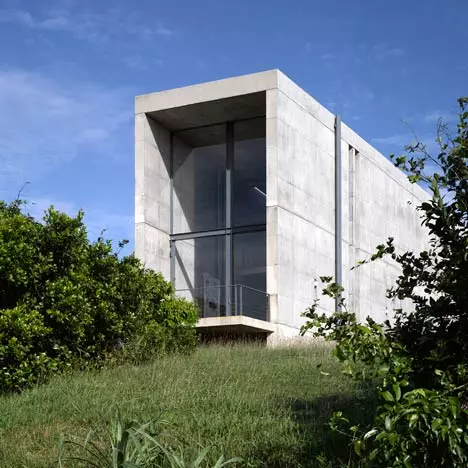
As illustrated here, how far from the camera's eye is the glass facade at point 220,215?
2400 centimetres

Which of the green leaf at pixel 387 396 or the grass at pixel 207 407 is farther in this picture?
the grass at pixel 207 407

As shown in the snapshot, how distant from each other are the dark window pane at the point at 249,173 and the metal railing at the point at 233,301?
7.02 ft

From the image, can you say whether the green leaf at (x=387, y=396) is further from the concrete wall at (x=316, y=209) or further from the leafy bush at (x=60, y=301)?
the concrete wall at (x=316, y=209)

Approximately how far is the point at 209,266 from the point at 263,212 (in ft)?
7.50

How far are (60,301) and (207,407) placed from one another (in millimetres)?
5415

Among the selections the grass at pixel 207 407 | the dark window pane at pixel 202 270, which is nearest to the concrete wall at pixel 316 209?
the dark window pane at pixel 202 270

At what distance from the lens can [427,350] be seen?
643 centimetres

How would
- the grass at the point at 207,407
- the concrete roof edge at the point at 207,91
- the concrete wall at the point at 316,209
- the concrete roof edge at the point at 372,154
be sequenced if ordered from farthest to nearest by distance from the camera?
the concrete roof edge at the point at 372,154
the concrete roof edge at the point at 207,91
the concrete wall at the point at 316,209
the grass at the point at 207,407

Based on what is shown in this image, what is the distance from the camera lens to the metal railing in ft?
75.2

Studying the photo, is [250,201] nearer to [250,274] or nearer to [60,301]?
[250,274]

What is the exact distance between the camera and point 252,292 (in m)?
23.2

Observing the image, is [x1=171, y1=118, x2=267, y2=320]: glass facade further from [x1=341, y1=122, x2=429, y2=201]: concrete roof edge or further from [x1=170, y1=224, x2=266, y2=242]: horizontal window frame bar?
[x1=341, y1=122, x2=429, y2=201]: concrete roof edge

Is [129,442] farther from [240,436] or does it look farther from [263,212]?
[263,212]

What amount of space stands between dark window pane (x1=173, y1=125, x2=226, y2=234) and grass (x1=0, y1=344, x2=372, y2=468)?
35.2 feet
